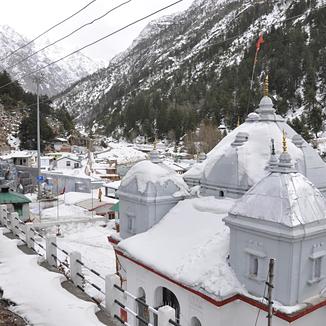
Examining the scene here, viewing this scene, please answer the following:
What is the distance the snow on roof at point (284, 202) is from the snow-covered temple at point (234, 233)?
0.10 ft

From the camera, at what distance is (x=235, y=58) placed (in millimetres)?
115562

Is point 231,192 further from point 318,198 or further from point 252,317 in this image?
point 252,317

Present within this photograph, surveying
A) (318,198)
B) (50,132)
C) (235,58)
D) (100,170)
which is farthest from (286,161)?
(235,58)

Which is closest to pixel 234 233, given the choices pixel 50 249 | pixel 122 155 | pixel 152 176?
pixel 152 176

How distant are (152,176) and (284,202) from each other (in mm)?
6384

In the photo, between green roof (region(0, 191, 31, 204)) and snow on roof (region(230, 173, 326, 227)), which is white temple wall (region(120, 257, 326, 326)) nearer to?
snow on roof (region(230, 173, 326, 227))

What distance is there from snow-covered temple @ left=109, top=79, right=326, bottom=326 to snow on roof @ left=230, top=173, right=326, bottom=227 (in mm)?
31

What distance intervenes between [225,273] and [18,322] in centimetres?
642

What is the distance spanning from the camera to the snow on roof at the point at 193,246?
11289 millimetres

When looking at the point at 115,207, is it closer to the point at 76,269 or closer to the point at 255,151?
the point at 255,151

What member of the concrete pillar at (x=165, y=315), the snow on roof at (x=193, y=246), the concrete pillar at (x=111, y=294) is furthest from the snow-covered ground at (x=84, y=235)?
the concrete pillar at (x=165, y=315)

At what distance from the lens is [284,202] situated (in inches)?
416

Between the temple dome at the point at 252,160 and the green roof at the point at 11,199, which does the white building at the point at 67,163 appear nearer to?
the green roof at the point at 11,199

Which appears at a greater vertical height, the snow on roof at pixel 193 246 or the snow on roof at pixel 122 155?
the snow on roof at pixel 193 246
